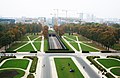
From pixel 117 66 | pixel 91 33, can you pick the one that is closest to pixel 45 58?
pixel 117 66

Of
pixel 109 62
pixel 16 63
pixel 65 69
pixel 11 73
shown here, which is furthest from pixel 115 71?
pixel 16 63

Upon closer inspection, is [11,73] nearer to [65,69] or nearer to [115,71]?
[65,69]

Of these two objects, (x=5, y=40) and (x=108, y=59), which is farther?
(x=5, y=40)

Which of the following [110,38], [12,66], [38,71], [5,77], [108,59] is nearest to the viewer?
[5,77]

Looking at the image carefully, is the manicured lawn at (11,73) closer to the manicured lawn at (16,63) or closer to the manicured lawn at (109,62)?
the manicured lawn at (16,63)

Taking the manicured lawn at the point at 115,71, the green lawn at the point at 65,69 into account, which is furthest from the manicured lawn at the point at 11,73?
the manicured lawn at the point at 115,71

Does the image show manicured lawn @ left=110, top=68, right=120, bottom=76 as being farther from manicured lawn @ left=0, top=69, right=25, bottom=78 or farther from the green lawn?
manicured lawn @ left=0, top=69, right=25, bottom=78

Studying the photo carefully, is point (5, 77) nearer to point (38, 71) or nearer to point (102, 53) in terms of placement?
point (38, 71)
